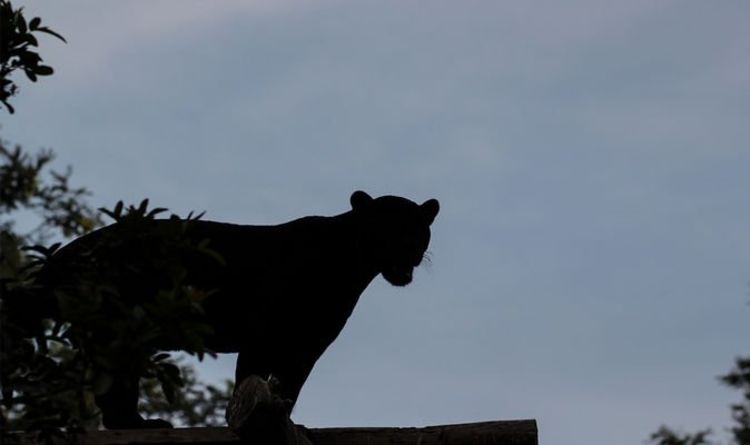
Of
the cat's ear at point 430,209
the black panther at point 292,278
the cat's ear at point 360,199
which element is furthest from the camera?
the cat's ear at point 430,209

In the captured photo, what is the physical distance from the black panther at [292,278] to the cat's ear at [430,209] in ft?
0.14

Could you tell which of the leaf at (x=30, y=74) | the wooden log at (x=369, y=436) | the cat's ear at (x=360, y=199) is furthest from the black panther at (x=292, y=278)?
the leaf at (x=30, y=74)

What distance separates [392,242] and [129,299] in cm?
367

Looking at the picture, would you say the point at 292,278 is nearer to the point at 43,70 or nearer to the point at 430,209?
the point at 430,209

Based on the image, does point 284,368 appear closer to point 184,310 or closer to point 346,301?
point 346,301

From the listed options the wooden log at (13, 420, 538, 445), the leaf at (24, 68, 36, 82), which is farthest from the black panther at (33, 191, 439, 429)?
the leaf at (24, 68, 36, 82)

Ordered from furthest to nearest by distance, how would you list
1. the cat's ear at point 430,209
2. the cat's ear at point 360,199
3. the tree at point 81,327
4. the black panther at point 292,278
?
the cat's ear at point 430,209
the cat's ear at point 360,199
the black panther at point 292,278
the tree at point 81,327

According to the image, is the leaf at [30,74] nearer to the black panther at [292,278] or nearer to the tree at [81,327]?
the tree at [81,327]

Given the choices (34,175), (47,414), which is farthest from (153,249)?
(34,175)

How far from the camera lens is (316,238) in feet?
31.7

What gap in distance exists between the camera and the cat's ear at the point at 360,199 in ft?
32.9

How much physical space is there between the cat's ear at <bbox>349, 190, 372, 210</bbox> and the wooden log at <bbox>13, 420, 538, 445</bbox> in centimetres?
362

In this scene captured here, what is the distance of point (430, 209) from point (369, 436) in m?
3.96

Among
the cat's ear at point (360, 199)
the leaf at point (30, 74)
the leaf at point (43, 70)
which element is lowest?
the leaf at point (30, 74)
